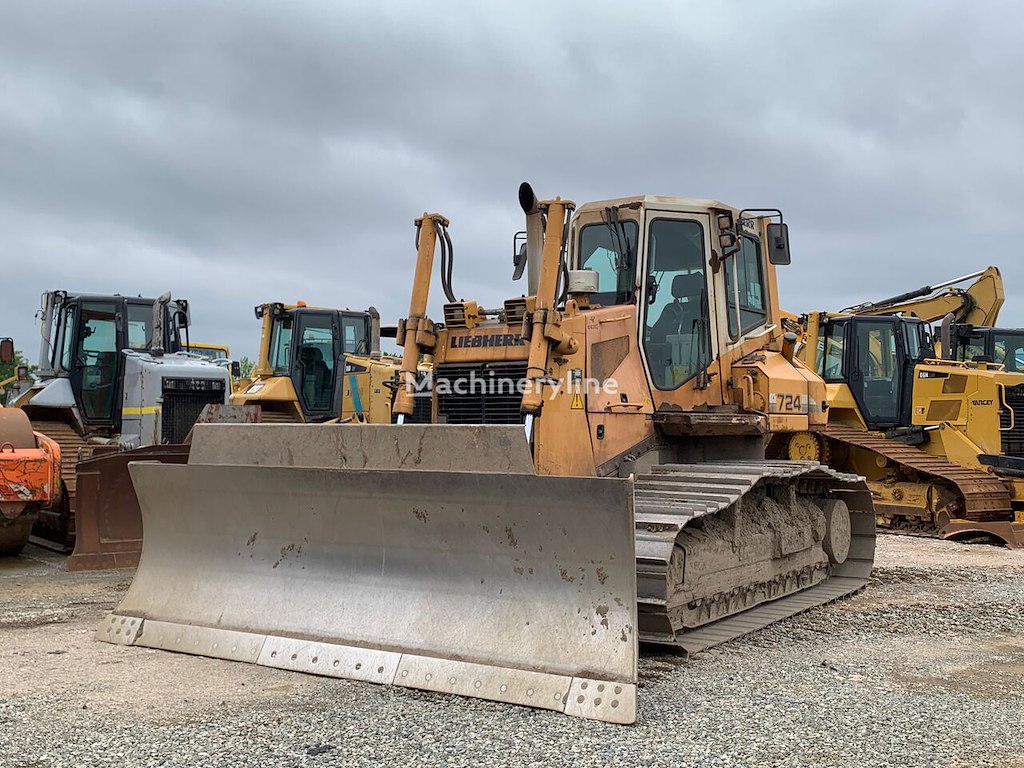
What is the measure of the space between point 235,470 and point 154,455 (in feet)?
10.8

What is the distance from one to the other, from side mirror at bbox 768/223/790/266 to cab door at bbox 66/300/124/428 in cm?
821

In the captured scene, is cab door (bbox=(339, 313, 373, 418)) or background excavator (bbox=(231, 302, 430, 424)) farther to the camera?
background excavator (bbox=(231, 302, 430, 424))

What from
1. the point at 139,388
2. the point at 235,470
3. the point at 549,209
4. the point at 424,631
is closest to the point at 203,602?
the point at 235,470

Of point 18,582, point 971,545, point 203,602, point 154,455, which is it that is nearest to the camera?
point 203,602

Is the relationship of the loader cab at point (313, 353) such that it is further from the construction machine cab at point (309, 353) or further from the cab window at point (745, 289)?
the cab window at point (745, 289)

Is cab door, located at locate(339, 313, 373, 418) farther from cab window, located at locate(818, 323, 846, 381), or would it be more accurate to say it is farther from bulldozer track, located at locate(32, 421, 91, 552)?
cab window, located at locate(818, 323, 846, 381)

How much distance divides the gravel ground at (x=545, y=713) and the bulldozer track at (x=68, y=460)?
328cm

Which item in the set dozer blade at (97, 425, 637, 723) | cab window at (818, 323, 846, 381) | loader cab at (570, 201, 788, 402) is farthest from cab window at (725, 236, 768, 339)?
cab window at (818, 323, 846, 381)

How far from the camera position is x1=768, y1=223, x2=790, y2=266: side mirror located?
7.55m

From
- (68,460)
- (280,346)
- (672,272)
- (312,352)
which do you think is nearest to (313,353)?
(312,352)

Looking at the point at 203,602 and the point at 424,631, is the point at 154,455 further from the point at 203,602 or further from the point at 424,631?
the point at 424,631

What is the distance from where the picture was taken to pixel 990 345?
51.3ft

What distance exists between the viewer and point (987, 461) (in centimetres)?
1257

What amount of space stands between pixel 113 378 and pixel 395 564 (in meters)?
8.02
